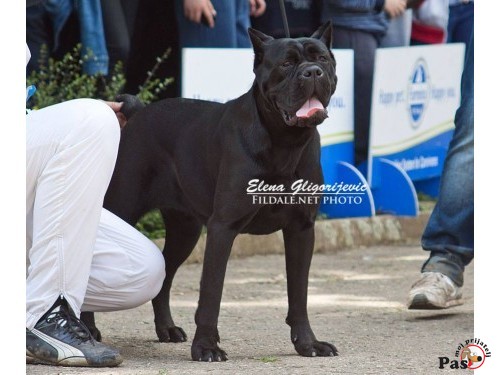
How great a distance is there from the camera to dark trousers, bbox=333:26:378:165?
7902 millimetres

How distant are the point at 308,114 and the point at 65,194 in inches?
33.6

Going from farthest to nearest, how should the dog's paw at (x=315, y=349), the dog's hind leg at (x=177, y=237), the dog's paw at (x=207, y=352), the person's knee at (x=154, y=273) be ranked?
1. the dog's hind leg at (x=177, y=237)
2. the person's knee at (x=154, y=273)
3. the dog's paw at (x=315, y=349)
4. the dog's paw at (x=207, y=352)

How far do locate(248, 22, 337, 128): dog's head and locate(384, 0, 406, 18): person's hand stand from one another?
3767 mm

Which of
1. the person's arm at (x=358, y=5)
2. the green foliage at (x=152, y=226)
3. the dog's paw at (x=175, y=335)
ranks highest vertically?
the person's arm at (x=358, y=5)

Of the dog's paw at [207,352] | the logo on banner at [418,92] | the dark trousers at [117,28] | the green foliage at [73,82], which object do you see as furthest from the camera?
the logo on banner at [418,92]

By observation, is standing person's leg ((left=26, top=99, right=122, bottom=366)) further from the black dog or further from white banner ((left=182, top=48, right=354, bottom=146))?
white banner ((left=182, top=48, right=354, bottom=146))

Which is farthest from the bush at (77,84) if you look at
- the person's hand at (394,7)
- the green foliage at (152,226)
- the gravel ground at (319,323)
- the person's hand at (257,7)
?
the person's hand at (394,7)

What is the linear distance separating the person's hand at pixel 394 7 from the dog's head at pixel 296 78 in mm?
3767

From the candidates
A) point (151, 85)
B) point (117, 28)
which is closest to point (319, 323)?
point (151, 85)

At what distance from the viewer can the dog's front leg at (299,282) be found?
4.32m

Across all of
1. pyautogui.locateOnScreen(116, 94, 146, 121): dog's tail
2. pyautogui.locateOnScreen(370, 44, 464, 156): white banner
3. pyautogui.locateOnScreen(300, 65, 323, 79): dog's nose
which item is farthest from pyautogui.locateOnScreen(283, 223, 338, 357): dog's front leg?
pyautogui.locateOnScreen(370, 44, 464, 156): white banner

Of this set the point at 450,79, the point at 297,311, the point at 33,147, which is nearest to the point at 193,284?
the point at 297,311

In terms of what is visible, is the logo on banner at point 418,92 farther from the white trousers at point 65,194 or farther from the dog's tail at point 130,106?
the white trousers at point 65,194
